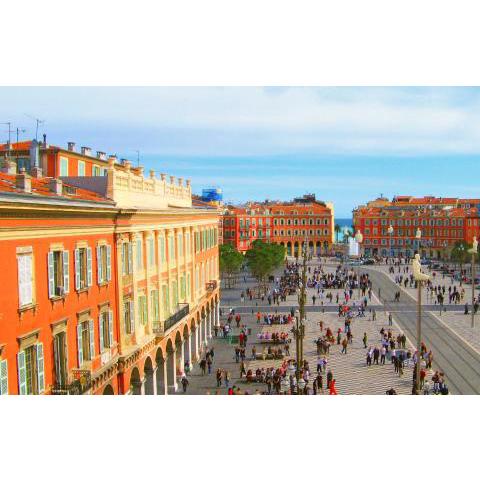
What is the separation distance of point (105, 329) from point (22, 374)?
5.66 meters

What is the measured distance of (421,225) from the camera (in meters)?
111

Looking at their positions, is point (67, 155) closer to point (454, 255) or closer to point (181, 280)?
point (181, 280)

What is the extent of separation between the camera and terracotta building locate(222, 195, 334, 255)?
4441 inches

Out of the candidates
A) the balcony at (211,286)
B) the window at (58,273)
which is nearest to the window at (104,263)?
the window at (58,273)

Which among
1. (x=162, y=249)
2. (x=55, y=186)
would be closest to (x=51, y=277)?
(x=55, y=186)

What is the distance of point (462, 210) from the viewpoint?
4176 inches

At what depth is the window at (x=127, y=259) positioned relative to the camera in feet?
70.2

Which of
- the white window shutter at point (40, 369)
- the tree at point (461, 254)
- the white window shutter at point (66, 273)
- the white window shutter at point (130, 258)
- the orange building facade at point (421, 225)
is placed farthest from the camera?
the orange building facade at point (421, 225)

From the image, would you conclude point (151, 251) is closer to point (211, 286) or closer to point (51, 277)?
point (51, 277)

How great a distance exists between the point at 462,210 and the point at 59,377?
99.5 meters

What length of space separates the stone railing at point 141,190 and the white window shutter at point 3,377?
8868mm

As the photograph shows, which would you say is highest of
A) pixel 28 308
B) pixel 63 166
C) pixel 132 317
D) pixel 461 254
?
pixel 63 166

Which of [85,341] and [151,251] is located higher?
[151,251]

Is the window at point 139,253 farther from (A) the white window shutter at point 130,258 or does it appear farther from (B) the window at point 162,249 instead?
(B) the window at point 162,249
